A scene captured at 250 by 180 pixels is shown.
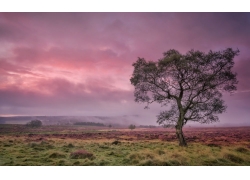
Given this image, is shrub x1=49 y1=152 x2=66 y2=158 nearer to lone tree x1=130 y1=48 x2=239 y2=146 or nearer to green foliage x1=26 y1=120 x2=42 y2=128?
lone tree x1=130 y1=48 x2=239 y2=146

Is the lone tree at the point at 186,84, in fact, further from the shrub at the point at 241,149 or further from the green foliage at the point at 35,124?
the green foliage at the point at 35,124

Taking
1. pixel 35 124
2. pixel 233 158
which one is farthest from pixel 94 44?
pixel 35 124

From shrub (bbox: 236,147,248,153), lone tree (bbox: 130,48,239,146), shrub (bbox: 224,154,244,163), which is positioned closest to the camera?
shrub (bbox: 224,154,244,163)

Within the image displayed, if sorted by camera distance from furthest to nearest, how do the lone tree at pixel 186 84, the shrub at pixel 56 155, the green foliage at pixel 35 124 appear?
the green foliage at pixel 35 124
the lone tree at pixel 186 84
the shrub at pixel 56 155

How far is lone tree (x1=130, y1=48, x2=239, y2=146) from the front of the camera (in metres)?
17.2

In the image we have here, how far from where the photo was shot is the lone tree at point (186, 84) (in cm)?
1719

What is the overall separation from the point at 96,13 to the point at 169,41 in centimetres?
683

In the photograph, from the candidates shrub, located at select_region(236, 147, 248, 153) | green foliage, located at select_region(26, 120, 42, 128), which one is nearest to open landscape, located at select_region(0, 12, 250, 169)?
shrub, located at select_region(236, 147, 248, 153)

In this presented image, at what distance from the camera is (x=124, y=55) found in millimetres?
18281

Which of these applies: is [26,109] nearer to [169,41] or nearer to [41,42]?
[41,42]

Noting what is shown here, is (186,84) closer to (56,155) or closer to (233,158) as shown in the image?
(233,158)

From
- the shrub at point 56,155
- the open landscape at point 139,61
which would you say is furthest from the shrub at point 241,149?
the shrub at point 56,155
